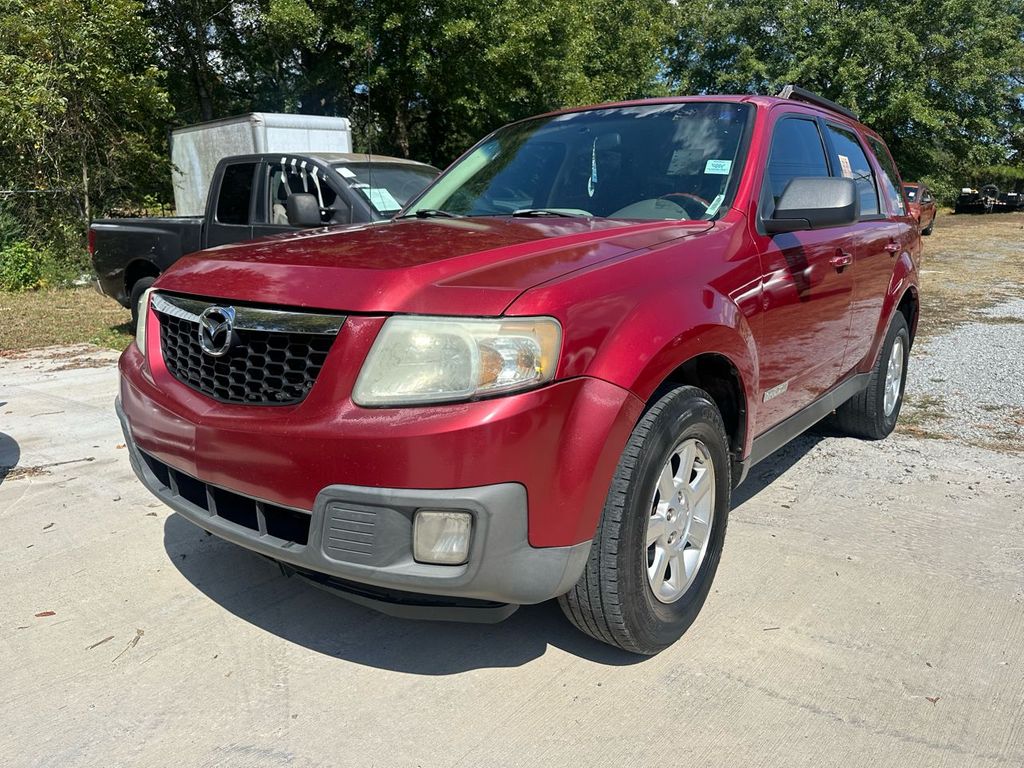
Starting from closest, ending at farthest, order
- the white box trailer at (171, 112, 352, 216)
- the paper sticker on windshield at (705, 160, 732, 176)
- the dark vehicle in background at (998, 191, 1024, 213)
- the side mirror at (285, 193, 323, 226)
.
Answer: the paper sticker on windshield at (705, 160, 732, 176) < the side mirror at (285, 193, 323, 226) < the white box trailer at (171, 112, 352, 216) < the dark vehicle in background at (998, 191, 1024, 213)

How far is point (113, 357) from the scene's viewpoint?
7473 mm

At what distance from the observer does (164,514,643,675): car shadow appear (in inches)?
105

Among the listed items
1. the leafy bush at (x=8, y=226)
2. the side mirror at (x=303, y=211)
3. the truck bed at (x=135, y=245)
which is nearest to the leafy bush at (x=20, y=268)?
the leafy bush at (x=8, y=226)

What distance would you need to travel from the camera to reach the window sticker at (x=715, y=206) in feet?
10.3

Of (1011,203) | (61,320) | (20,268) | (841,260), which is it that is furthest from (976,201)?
(841,260)

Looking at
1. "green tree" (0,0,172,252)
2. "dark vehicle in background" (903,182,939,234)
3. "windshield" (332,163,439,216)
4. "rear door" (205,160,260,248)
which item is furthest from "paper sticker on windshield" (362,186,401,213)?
"dark vehicle in background" (903,182,939,234)

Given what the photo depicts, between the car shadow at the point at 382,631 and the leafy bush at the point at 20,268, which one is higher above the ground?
the leafy bush at the point at 20,268

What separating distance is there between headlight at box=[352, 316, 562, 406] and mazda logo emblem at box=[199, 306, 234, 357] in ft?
1.67

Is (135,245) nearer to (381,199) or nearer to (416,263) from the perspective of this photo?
(381,199)

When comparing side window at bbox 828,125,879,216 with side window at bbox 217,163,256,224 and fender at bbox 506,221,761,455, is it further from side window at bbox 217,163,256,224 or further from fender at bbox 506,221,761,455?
side window at bbox 217,163,256,224

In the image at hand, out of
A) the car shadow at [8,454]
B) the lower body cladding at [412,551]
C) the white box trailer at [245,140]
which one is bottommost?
the car shadow at [8,454]

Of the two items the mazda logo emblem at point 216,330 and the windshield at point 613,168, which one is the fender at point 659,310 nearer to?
the windshield at point 613,168

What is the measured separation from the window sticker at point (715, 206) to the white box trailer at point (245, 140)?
7450 mm

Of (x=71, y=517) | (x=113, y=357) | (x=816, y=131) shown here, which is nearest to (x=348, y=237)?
(x=71, y=517)
